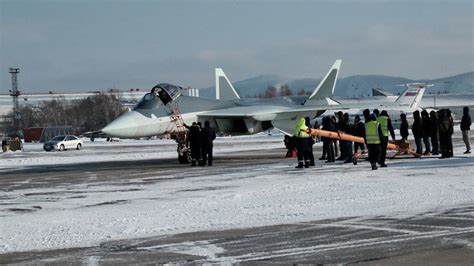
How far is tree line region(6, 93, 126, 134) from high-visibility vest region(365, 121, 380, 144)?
108 m

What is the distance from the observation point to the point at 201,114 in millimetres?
31453

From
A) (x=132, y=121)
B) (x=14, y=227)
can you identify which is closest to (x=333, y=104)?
(x=132, y=121)

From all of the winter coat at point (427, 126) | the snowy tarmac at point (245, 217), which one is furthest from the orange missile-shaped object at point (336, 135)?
the snowy tarmac at point (245, 217)

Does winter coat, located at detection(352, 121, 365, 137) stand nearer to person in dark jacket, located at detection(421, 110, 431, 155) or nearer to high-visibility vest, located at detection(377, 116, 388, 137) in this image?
person in dark jacket, located at detection(421, 110, 431, 155)

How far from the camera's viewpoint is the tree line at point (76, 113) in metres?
137

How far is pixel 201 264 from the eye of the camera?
29.2ft

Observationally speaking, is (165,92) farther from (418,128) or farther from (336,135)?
(418,128)

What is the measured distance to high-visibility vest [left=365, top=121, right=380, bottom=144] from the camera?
2286 cm

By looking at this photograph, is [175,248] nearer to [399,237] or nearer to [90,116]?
[399,237]

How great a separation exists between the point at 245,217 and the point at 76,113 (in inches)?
5446

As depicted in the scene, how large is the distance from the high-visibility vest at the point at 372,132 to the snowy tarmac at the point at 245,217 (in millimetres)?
863

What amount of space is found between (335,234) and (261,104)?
23.2 metres

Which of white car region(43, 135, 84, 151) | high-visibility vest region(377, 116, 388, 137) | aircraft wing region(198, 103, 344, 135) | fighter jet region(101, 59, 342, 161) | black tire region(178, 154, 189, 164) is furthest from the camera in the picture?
white car region(43, 135, 84, 151)

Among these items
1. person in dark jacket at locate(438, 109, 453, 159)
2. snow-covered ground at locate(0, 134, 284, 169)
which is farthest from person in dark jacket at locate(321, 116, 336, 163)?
snow-covered ground at locate(0, 134, 284, 169)
